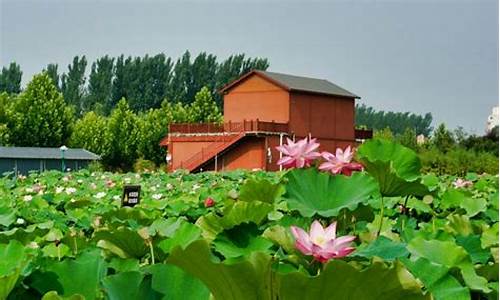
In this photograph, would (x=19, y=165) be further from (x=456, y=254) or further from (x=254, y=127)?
(x=456, y=254)

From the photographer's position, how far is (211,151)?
21125 millimetres

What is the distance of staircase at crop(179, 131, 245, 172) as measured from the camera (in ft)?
69.1

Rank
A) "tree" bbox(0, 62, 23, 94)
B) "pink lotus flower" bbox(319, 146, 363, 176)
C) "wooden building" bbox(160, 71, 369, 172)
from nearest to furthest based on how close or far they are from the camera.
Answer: "pink lotus flower" bbox(319, 146, 363, 176)
"wooden building" bbox(160, 71, 369, 172)
"tree" bbox(0, 62, 23, 94)

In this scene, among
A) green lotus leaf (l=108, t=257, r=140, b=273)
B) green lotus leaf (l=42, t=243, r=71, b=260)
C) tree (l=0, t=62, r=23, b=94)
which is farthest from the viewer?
tree (l=0, t=62, r=23, b=94)

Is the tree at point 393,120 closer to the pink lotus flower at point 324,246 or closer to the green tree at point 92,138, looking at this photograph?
the green tree at point 92,138

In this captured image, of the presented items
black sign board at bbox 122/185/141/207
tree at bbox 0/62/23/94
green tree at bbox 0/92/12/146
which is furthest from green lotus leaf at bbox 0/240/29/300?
tree at bbox 0/62/23/94

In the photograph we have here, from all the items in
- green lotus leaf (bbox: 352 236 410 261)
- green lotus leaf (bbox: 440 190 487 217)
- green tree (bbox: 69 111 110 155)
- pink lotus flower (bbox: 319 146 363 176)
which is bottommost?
green tree (bbox: 69 111 110 155)

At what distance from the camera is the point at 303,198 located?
3.19 feet

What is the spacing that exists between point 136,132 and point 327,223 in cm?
2690

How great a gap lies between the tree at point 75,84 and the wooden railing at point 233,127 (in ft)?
74.2

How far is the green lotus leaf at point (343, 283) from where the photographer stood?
54 cm

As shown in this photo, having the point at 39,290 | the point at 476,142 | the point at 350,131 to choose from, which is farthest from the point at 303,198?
the point at 350,131

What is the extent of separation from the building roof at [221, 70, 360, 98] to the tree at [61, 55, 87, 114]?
65.3 feet

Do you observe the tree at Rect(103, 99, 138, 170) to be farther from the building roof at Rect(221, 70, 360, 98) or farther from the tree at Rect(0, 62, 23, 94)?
the tree at Rect(0, 62, 23, 94)
